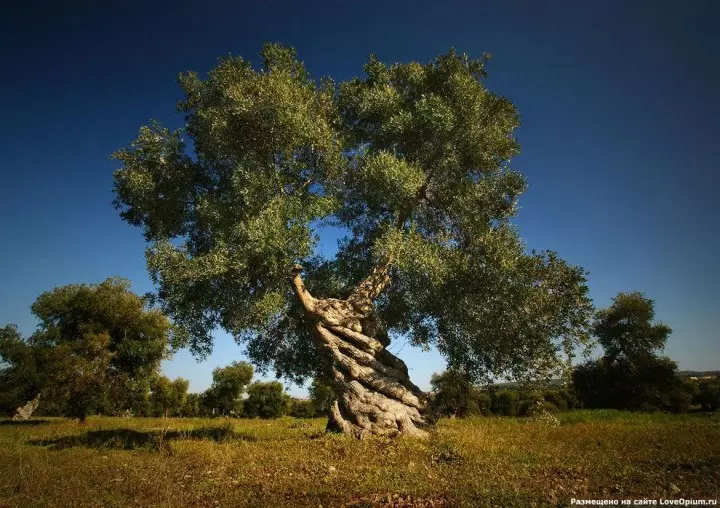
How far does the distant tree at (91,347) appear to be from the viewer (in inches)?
1277

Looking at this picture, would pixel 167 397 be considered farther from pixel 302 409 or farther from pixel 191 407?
pixel 302 409

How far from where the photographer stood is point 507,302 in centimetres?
1823

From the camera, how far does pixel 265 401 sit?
56406mm

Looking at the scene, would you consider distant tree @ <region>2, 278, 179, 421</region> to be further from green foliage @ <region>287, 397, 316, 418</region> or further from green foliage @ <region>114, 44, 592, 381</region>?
green foliage @ <region>287, 397, 316, 418</region>

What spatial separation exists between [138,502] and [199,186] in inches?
640

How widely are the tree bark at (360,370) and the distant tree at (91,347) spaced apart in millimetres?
22320

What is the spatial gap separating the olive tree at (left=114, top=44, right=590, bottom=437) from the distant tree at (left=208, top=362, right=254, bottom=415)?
3632cm

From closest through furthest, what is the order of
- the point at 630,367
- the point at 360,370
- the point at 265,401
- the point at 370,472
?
1. the point at 370,472
2. the point at 360,370
3. the point at 630,367
4. the point at 265,401

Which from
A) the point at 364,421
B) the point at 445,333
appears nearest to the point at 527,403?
the point at 445,333

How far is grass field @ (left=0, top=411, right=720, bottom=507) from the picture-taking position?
9297mm

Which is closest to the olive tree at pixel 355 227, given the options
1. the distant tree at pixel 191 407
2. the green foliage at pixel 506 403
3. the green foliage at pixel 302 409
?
the green foliage at pixel 506 403

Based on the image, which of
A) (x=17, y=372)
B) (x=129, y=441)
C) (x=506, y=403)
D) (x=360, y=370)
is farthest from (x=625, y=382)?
(x=17, y=372)

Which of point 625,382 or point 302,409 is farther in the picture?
point 302,409

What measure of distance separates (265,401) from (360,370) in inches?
1665
